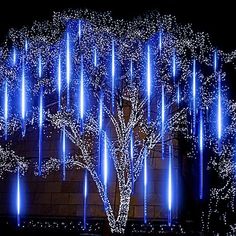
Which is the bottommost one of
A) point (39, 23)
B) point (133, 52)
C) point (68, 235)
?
point (68, 235)

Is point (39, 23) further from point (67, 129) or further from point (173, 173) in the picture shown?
point (173, 173)

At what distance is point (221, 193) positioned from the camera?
20.8 metres

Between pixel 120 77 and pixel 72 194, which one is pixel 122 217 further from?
pixel 120 77

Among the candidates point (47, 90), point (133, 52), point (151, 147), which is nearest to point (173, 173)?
point (151, 147)

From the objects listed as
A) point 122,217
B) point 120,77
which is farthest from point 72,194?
point 120,77

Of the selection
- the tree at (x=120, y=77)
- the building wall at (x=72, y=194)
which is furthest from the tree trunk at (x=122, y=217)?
the building wall at (x=72, y=194)

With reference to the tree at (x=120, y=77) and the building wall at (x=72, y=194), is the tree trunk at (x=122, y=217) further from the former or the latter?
the building wall at (x=72, y=194)

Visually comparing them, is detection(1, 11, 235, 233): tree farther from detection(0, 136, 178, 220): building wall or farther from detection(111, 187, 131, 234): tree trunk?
detection(0, 136, 178, 220): building wall

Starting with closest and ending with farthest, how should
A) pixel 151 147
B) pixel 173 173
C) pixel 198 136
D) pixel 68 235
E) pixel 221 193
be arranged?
pixel 68 235 < pixel 151 147 < pixel 173 173 < pixel 198 136 < pixel 221 193

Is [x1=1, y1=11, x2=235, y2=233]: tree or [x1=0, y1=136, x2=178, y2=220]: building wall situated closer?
[x1=1, y1=11, x2=235, y2=233]: tree

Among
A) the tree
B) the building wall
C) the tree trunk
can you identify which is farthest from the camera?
the building wall

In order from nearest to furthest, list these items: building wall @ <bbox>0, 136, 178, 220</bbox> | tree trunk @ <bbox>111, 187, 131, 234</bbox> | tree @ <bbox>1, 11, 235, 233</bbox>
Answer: tree trunk @ <bbox>111, 187, 131, 234</bbox>, tree @ <bbox>1, 11, 235, 233</bbox>, building wall @ <bbox>0, 136, 178, 220</bbox>

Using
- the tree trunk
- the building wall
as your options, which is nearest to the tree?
the tree trunk

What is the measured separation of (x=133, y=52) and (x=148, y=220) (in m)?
5.75
